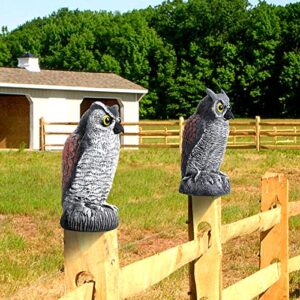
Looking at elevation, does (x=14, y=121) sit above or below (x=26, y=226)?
above

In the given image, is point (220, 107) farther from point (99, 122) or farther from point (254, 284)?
point (99, 122)

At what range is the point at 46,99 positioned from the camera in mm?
24969

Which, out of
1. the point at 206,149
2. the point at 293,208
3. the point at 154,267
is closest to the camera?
the point at 154,267

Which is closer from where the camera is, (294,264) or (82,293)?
(82,293)

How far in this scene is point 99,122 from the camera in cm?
272

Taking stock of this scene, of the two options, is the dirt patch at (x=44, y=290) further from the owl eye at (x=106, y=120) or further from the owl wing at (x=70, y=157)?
the owl eye at (x=106, y=120)

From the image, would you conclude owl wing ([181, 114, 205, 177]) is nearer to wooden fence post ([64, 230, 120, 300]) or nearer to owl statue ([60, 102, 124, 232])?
owl statue ([60, 102, 124, 232])

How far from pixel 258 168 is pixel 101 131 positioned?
14985 mm

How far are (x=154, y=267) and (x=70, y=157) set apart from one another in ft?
2.76

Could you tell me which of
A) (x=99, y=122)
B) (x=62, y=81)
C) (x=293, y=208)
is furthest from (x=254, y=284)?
(x=62, y=81)

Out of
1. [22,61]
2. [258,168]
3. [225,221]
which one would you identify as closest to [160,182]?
[258,168]

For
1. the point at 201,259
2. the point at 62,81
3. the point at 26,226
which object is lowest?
the point at 26,226

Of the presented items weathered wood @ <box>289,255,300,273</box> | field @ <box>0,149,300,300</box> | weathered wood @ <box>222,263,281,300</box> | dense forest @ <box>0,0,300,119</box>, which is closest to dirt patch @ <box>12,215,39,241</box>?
field @ <box>0,149,300,300</box>

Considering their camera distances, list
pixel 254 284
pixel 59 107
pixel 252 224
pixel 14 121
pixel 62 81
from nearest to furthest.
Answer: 1. pixel 252 224
2. pixel 254 284
3. pixel 59 107
4. pixel 62 81
5. pixel 14 121
